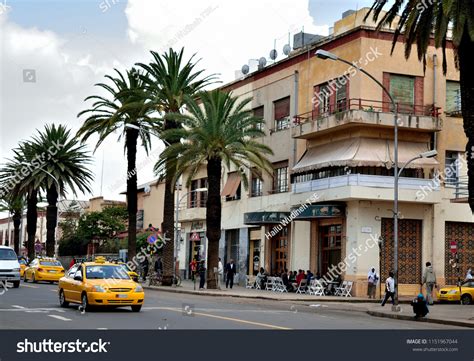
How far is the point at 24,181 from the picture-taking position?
62719 mm

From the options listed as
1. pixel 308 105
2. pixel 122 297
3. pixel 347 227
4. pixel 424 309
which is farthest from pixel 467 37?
pixel 308 105

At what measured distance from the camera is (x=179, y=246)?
210 ft

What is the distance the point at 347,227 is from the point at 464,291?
7037 millimetres

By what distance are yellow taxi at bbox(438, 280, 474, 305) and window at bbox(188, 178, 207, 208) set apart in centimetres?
2441

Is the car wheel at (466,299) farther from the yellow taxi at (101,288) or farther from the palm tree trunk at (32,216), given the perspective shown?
the palm tree trunk at (32,216)

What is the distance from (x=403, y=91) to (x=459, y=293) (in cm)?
1170

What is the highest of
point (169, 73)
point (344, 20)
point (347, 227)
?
point (344, 20)

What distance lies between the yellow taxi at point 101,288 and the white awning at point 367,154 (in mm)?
19729

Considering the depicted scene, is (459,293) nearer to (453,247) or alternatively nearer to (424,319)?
(453,247)

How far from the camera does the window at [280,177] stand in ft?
162

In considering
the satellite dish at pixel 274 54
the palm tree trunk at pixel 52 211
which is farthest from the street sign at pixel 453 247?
the palm tree trunk at pixel 52 211
